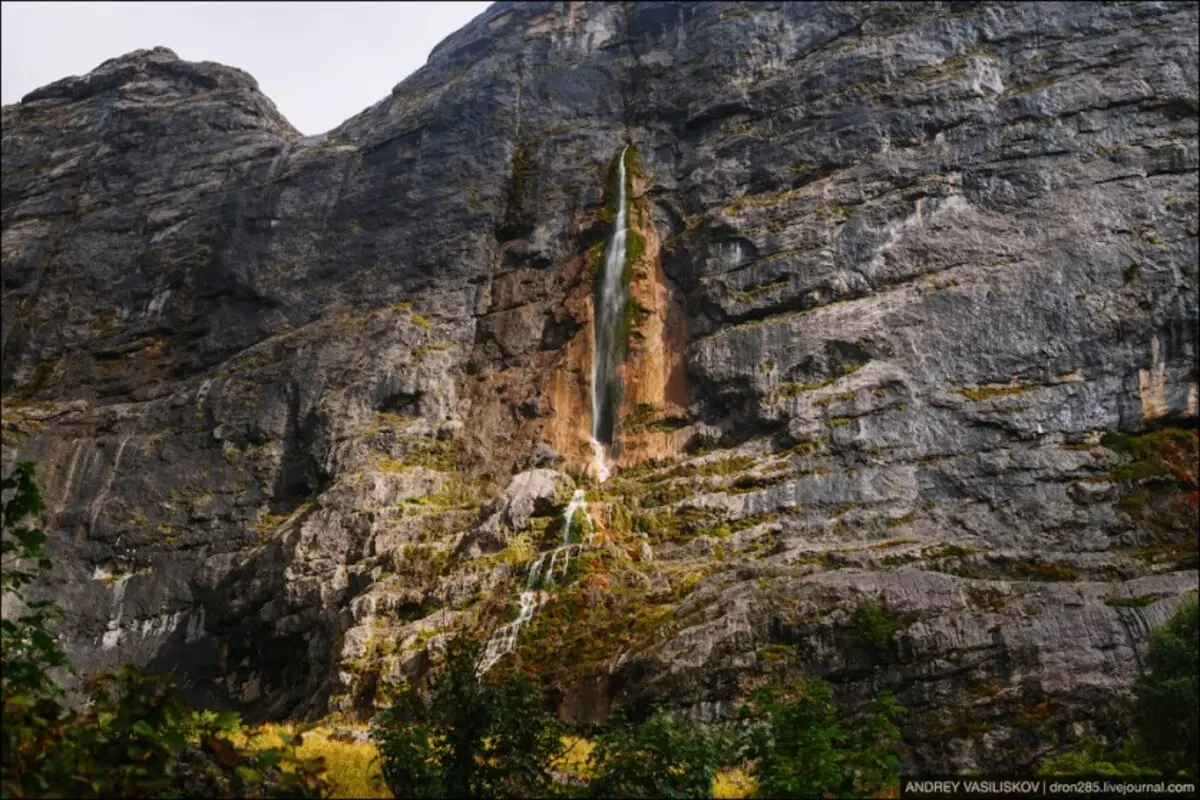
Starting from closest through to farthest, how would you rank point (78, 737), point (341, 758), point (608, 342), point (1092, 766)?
point (78, 737)
point (1092, 766)
point (341, 758)
point (608, 342)

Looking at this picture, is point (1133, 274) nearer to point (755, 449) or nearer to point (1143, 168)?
point (1143, 168)

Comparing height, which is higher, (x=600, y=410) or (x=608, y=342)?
(x=608, y=342)

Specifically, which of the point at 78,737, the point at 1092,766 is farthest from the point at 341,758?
the point at 1092,766

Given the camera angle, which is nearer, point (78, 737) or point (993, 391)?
point (78, 737)

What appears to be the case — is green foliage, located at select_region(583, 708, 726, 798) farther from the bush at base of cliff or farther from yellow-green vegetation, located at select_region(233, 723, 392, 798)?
the bush at base of cliff

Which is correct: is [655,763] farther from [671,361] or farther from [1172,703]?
[671,361]

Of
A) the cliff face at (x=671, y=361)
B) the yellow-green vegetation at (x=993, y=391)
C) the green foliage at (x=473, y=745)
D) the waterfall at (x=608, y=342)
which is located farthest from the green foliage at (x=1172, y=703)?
the waterfall at (x=608, y=342)

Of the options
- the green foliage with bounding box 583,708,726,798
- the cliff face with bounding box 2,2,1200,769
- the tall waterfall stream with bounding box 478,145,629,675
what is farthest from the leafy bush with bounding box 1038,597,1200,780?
the tall waterfall stream with bounding box 478,145,629,675

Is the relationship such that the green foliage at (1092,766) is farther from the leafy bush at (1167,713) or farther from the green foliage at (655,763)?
the green foliage at (655,763)
